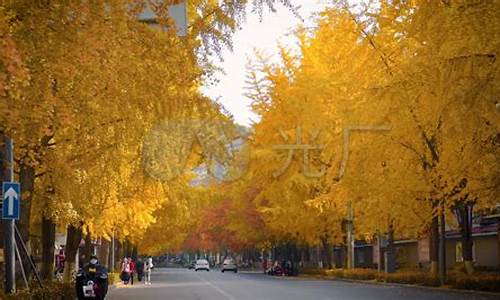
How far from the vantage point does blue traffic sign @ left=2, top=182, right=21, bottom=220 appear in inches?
562

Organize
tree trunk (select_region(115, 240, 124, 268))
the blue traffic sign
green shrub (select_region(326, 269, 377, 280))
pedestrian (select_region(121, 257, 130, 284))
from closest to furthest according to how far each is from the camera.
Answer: the blue traffic sign < green shrub (select_region(326, 269, 377, 280)) < pedestrian (select_region(121, 257, 130, 284)) < tree trunk (select_region(115, 240, 124, 268))

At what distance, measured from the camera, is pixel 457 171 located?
1973 cm

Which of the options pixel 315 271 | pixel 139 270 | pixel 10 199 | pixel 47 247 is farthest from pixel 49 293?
pixel 139 270

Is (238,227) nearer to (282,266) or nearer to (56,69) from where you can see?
(282,266)

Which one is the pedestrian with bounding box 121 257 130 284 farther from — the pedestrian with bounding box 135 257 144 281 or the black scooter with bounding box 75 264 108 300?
the black scooter with bounding box 75 264 108 300

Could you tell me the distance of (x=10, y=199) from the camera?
A: 47.0 ft

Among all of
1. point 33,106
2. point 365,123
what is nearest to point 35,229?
point 365,123

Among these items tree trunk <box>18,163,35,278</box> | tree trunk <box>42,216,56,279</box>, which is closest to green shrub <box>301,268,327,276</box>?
tree trunk <box>42,216,56,279</box>

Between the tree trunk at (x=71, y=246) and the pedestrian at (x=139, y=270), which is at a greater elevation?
the tree trunk at (x=71, y=246)

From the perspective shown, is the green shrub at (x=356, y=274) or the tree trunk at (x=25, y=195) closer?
the tree trunk at (x=25, y=195)

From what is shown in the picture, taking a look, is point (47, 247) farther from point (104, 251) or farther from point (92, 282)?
point (104, 251)

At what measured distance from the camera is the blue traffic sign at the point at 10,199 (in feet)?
46.9

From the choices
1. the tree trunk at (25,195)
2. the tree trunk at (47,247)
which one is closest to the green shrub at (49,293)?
the tree trunk at (25,195)

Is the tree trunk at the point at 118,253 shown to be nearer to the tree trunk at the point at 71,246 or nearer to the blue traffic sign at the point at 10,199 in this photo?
the tree trunk at the point at 71,246
